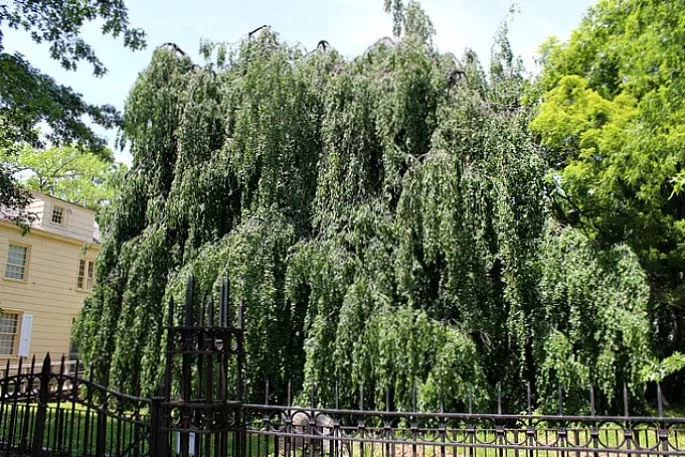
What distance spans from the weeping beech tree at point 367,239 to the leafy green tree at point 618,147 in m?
1.34

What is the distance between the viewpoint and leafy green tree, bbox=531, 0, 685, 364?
8.98 metres

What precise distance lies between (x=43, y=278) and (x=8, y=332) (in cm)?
224

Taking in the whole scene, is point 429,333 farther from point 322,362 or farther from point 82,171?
point 82,171

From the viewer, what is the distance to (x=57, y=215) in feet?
69.9

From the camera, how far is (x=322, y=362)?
930cm

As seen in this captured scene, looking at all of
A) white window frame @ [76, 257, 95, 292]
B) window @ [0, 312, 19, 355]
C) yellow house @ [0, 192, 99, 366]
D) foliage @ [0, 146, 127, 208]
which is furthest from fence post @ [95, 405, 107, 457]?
foliage @ [0, 146, 127, 208]

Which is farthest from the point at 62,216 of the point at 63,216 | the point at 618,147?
the point at 618,147

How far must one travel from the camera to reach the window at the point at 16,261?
19.3m

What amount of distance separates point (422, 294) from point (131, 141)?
7219 mm

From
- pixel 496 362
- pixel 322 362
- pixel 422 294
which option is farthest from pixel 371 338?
pixel 496 362

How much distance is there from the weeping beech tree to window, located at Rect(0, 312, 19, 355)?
9.60 metres

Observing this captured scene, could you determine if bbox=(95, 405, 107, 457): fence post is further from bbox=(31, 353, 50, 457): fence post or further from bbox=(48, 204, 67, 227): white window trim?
bbox=(48, 204, 67, 227): white window trim

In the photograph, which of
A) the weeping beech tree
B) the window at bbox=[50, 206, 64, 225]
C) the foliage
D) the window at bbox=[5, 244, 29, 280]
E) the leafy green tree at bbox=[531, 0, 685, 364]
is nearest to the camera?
the leafy green tree at bbox=[531, 0, 685, 364]

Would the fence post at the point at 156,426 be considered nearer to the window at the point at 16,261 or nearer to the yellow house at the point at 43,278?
the yellow house at the point at 43,278
